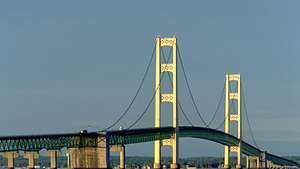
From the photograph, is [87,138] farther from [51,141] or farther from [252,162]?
[252,162]

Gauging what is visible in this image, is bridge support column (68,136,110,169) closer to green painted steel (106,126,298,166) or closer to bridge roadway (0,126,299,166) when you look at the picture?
bridge roadway (0,126,299,166)

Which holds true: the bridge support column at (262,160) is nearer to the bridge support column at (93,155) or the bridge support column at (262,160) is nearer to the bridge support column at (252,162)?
the bridge support column at (252,162)

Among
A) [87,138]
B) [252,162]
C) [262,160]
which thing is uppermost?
[87,138]

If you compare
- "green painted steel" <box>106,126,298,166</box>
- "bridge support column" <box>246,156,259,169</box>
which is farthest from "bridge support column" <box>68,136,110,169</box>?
"bridge support column" <box>246,156,259,169</box>

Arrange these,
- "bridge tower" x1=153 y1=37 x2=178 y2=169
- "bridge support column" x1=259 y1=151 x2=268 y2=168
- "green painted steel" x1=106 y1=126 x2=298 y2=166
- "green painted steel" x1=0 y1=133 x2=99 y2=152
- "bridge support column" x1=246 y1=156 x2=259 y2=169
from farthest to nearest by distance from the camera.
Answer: "bridge support column" x1=246 y1=156 x2=259 y2=169 < "bridge support column" x1=259 y1=151 x2=268 y2=168 < "bridge tower" x1=153 y1=37 x2=178 y2=169 < "green painted steel" x1=106 y1=126 x2=298 y2=166 < "green painted steel" x1=0 y1=133 x2=99 y2=152

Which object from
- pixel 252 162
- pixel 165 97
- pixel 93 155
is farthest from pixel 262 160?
pixel 93 155

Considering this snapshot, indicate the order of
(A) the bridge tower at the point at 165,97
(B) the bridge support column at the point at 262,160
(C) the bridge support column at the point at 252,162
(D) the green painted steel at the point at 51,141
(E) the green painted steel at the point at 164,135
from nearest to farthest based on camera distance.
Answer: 1. (D) the green painted steel at the point at 51,141
2. (E) the green painted steel at the point at 164,135
3. (A) the bridge tower at the point at 165,97
4. (B) the bridge support column at the point at 262,160
5. (C) the bridge support column at the point at 252,162

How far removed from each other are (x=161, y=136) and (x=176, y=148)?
10.6 ft

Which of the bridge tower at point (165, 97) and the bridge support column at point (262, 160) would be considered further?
the bridge support column at point (262, 160)

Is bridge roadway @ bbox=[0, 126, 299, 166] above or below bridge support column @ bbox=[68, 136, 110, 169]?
above

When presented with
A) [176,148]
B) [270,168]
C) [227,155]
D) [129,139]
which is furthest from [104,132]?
[270,168]

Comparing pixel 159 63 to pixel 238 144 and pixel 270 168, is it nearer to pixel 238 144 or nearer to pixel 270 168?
pixel 238 144

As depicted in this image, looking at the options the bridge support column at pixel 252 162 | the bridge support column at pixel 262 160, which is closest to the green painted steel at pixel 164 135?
the bridge support column at pixel 262 160

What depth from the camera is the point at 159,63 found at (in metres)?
107
